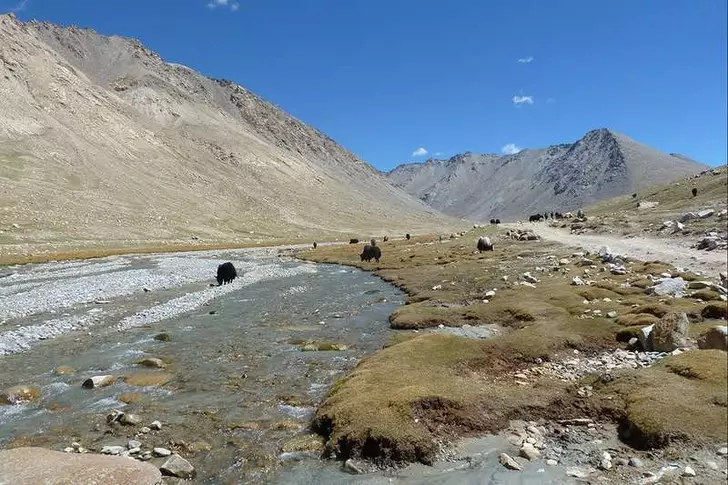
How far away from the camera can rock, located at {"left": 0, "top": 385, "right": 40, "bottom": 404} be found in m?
15.5

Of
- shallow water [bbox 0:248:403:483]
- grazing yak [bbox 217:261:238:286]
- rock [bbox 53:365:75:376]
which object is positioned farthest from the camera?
grazing yak [bbox 217:261:238:286]

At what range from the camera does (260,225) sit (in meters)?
165

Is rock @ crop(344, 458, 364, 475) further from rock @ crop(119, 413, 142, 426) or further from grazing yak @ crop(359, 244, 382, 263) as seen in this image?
grazing yak @ crop(359, 244, 382, 263)

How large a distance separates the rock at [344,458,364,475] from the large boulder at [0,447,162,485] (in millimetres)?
3812

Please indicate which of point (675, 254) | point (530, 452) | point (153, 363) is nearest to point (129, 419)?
point (153, 363)

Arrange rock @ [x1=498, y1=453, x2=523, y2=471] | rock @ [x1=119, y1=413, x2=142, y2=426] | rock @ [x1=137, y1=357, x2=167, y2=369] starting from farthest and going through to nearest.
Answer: rock @ [x1=137, y1=357, x2=167, y2=369] < rock @ [x1=119, y1=413, x2=142, y2=426] < rock @ [x1=498, y1=453, x2=523, y2=471]

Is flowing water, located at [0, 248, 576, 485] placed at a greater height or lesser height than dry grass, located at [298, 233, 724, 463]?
lesser

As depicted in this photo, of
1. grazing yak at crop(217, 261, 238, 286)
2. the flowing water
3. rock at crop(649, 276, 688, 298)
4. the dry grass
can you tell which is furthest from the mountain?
rock at crop(649, 276, 688, 298)

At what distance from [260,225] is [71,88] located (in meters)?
85.4

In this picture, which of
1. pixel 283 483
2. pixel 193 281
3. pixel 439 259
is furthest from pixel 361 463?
pixel 439 259

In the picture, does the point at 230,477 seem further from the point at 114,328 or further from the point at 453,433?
the point at 114,328

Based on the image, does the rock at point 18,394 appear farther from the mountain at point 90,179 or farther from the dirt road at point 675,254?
the mountain at point 90,179

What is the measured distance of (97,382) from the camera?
56.1 ft

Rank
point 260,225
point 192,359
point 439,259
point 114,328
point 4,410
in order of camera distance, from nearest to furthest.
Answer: point 4,410 → point 192,359 → point 114,328 → point 439,259 → point 260,225
